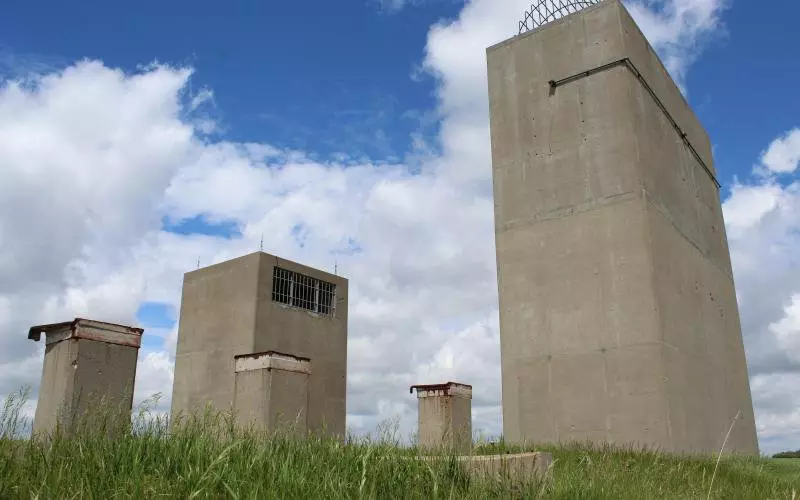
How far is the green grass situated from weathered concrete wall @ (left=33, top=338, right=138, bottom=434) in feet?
13.8

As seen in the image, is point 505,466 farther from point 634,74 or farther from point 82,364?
point 634,74

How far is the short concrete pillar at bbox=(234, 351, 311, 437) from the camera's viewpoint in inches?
610

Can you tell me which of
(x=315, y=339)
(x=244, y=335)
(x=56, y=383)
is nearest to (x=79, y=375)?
(x=56, y=383)

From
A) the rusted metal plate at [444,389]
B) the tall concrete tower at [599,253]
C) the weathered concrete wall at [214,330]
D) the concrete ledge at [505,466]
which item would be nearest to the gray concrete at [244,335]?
the weathered concrete wall at [214,330]

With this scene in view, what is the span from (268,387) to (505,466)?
1118 cm

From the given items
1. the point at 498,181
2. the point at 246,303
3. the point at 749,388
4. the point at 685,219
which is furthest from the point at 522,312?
the point at 246,303

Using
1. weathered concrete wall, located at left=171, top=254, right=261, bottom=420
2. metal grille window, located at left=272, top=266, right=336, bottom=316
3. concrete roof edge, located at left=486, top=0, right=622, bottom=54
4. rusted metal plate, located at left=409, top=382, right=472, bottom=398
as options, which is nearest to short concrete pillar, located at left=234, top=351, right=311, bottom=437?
rusted metal plate, located at left=409, top=382, right=472, bottom=398

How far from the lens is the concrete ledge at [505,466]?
5.11 m

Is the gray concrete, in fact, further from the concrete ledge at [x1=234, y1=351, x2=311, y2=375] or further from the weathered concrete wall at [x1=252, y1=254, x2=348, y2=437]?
the concrete ledge at [x1=234, y1=351, x2=311, y2=375]

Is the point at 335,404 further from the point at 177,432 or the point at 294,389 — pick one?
the point at 177,432

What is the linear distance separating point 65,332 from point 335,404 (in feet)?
47.6

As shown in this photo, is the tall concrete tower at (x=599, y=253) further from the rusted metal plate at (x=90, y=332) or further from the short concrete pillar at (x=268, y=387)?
the rusted metal plate at (x=90, y=332)

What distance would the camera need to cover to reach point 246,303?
835 inches

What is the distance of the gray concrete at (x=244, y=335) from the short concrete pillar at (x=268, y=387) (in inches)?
176
